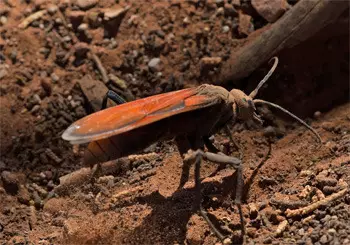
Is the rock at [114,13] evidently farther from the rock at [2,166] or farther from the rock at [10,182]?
the rock at [10,182]

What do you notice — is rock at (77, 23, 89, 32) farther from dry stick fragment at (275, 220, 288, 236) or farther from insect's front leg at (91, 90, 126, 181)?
dry stick fragment at (275, 220, 288, 236)

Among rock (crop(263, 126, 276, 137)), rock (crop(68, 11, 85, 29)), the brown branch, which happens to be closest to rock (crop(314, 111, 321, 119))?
rock (crop(263, 126, 276, 137))

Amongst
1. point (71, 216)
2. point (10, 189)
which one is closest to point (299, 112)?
point (71, 216)

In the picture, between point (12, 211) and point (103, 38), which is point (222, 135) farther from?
point (12, 211)

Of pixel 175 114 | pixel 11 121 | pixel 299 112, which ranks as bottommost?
pixel 299 112

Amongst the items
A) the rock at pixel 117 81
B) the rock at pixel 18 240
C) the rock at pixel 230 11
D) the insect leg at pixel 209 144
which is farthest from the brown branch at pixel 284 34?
the rock at pixel 18 240

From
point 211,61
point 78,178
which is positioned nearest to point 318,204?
point 78,178
